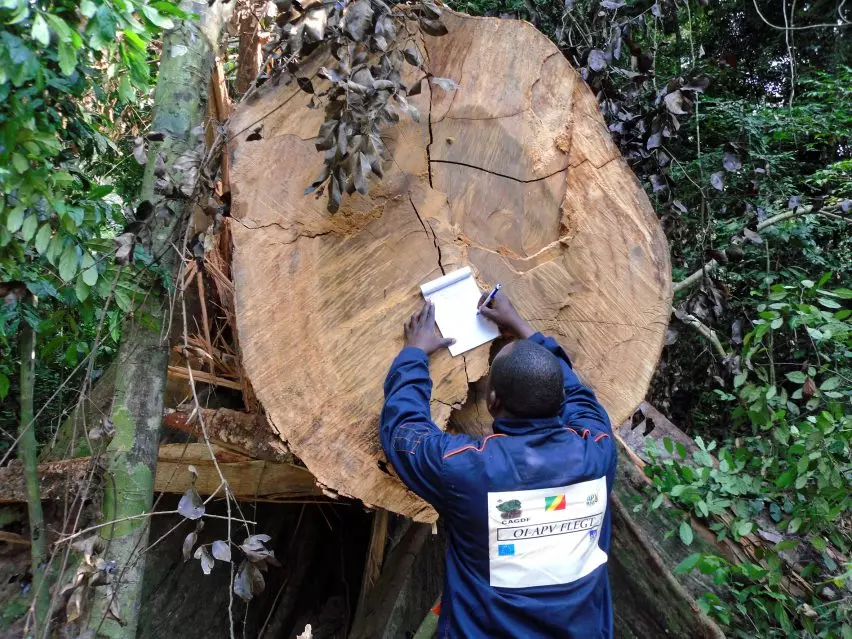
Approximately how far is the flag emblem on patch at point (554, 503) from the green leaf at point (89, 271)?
52.1 inches

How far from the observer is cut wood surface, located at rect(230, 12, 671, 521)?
1.82 metres

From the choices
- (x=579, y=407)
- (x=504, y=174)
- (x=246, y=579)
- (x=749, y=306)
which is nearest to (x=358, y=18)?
(x=504, y=174)

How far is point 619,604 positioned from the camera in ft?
8.95

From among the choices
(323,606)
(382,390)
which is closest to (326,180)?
(382,390)

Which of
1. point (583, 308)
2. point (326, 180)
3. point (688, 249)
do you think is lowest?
point (688, 249)

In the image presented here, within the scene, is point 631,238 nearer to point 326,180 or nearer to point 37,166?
point 326,180

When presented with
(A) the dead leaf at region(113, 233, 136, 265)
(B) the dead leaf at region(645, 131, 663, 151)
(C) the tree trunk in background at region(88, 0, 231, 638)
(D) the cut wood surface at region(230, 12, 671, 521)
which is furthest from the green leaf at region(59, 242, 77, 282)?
(B) the dead leaf at region(645, 131, 663, 151)

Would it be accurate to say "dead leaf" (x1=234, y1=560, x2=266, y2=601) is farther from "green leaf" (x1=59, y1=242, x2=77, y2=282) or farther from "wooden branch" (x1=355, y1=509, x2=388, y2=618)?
"wooden branch" (x1=355, y1=509, x2=388, y2=618)

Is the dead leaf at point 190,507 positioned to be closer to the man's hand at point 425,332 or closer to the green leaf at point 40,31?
the man's hand at point 425,332

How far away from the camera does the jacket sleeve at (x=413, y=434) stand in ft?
5.08

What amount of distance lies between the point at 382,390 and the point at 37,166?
40.8 inches

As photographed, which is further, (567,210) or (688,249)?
(688,249)

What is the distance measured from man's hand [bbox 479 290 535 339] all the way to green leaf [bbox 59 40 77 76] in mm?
1186

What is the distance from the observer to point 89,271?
5.62 ft
